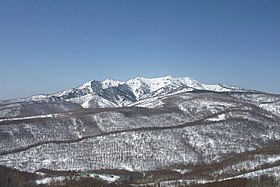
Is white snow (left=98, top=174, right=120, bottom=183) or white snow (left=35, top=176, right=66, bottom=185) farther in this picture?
white snow (left=98, top=174, right=120, bottom=183)

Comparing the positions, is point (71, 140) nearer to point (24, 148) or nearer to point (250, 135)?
point (24, 148)

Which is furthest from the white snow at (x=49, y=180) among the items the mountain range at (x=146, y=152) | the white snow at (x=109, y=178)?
the white snow at (x=109, y=178)

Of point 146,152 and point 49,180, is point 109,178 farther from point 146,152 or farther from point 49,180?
point 146,152

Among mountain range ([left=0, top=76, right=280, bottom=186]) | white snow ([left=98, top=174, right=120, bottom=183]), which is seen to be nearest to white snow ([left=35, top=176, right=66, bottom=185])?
mountain range ([left=0, top=76, right=280, bottom=186])

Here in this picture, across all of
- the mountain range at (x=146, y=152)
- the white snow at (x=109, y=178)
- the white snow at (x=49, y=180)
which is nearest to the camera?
the white snow at (x=49, y=180)

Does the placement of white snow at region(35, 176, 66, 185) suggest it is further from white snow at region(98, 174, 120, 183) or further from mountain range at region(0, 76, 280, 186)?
white snow at region(98, 174, 120, 183)

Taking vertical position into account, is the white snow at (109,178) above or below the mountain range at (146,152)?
below

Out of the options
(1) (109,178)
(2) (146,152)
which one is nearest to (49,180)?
(1) (109,178)

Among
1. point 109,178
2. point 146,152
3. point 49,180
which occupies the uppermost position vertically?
point 146,152

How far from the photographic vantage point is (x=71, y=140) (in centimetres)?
17875

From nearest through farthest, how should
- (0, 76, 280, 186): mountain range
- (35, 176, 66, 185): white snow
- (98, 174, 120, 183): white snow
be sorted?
(35, 176, 66, 185): white snow, (98, 174, 120, 183): white snow, (0, 76, 280, 186): mountain range

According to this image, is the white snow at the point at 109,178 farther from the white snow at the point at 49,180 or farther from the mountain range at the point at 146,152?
the white snow at the point at 49,180

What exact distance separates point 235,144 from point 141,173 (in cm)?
4627

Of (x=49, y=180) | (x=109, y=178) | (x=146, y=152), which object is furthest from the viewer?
(x=146, y=152)
